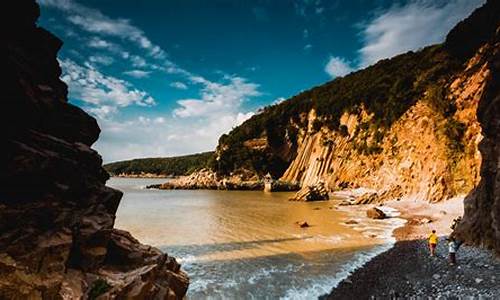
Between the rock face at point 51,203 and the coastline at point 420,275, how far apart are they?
7.66 meters

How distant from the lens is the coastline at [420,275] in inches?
500

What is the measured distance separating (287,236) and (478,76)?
34.6m

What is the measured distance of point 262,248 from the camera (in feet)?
72.5

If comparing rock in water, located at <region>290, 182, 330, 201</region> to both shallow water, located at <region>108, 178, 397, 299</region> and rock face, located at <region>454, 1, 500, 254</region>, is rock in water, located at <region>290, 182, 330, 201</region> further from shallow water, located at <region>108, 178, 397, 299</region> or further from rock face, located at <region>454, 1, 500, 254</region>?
rock face, located at <region>454, 1, 500, 254</region>

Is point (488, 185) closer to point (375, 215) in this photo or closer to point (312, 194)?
point (375, 215)

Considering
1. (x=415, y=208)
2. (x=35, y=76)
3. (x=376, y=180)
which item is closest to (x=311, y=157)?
(x=376, y=180)

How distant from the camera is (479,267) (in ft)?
47.7

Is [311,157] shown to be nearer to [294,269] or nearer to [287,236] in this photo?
[287,236]

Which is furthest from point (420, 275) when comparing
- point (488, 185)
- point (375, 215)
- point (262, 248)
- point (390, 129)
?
point (390, 129)

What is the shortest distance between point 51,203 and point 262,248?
14934 millimetres

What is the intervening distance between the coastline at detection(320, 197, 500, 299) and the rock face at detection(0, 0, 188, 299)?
766 cm

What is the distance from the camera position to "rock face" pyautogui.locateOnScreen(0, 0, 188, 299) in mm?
8383

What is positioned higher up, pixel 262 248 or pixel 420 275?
pixel 420 275

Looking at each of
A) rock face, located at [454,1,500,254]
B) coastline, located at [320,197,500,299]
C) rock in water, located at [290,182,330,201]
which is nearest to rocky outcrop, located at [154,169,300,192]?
rock in water, located at [290,182,330,201]
